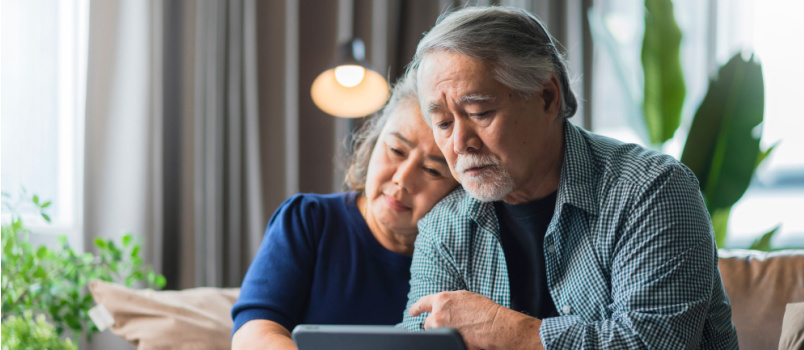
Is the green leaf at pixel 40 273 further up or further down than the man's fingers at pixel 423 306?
further down

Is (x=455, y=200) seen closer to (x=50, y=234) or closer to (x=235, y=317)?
(x=235, y=317)

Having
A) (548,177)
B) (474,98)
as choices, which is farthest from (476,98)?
(548,177)

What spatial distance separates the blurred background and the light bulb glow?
0.34 m

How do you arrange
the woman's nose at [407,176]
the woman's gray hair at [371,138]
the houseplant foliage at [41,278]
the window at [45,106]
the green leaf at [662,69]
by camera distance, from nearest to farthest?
the woman's nose at [407,176]
the woman's gray hair at [371,138]
the houseplant foliage at [41,278]
the window at [45,106]
the green leaf at [662,69]

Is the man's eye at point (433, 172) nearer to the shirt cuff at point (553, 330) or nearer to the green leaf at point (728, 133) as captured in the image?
the shirt cuff at point (553, 330)

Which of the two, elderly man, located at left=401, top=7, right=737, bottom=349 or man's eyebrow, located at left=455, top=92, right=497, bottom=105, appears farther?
man's eyebrow, located at left=455, top=92, right=497, bottom=105

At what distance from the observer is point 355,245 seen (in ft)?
5.47

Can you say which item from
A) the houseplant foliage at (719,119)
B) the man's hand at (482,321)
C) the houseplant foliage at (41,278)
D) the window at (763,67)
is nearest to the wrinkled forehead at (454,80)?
the man's hand at (482,321)

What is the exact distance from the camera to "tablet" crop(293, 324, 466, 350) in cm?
94

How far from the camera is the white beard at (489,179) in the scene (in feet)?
4.16

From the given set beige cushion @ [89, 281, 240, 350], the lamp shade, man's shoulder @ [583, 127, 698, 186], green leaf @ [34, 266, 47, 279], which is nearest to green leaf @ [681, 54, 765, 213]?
the lamp shade

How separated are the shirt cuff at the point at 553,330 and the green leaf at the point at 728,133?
1.49 metres

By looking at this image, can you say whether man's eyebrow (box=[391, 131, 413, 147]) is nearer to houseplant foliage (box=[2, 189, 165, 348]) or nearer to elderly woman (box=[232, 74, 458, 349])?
elderly woman (box=[232, 74, 458, 349])

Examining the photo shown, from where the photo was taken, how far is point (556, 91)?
1336mm
